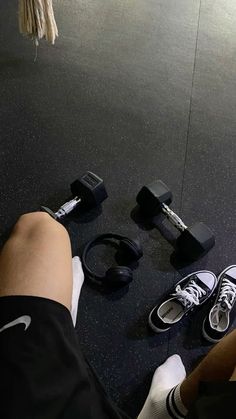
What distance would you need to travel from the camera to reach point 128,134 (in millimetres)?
1332

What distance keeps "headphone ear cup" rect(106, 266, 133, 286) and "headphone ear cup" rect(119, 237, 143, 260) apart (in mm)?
50

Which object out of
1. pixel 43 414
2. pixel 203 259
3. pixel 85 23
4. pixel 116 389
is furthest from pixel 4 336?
pixel 85 23

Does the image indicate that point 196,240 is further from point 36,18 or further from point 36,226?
point 36,18

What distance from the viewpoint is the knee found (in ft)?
2.61

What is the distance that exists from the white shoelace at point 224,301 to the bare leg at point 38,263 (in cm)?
43

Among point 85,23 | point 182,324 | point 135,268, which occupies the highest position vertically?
point 85,23

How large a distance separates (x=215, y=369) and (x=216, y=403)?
0.82 ft

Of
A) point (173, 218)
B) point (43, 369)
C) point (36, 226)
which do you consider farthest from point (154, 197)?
point (43, 369)

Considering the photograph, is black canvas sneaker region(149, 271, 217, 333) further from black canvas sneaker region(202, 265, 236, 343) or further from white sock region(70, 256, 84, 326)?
white sock region(70, 256, 84, 326)

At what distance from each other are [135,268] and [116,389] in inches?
12.2

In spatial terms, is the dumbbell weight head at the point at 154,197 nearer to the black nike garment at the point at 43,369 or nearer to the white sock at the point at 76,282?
the white sock at the point at 76,282

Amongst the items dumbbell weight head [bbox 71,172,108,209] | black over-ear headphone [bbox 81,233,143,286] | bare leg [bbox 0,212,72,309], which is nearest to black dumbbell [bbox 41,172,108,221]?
dumbbell weight head [bbox 71,172,108,209]

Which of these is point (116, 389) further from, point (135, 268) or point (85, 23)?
point (85, 23)

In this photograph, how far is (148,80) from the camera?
148 centimetres
